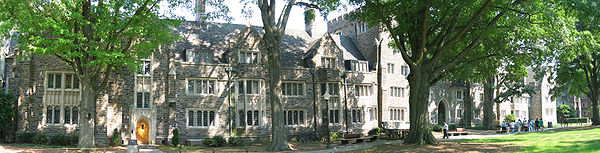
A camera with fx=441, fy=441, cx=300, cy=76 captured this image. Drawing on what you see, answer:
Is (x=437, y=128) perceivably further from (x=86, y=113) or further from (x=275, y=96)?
(x=86, y=113)

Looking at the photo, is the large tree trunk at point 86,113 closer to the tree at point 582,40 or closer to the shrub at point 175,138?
the shrub at point 175,138

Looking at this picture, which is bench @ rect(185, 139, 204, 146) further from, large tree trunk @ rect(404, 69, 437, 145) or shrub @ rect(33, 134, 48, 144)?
large tree trunk @ rect(404, 69, 437, 145)

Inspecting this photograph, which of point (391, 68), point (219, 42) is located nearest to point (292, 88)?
point (219, 42)

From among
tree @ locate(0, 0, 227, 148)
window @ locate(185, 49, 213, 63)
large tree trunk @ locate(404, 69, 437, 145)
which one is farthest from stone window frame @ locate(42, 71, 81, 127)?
large tree trunk @ locate(404, 69, 437, 145)

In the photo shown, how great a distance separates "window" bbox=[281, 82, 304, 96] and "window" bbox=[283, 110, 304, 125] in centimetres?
133

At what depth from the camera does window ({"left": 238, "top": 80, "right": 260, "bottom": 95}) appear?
30.7 m

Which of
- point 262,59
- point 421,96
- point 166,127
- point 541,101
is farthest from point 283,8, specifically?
point 541,101

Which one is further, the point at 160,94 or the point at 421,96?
the point at 160,94

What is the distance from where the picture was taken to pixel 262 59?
3164 centimetres

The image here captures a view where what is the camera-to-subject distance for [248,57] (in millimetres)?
31344

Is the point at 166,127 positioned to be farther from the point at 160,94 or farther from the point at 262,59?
the point at 262,59

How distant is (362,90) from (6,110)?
24.8 m

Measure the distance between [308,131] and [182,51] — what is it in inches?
426

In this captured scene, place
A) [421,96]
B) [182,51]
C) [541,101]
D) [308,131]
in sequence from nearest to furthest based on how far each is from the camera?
[421,96]
[182,51]
[308,131]
[541,101]
